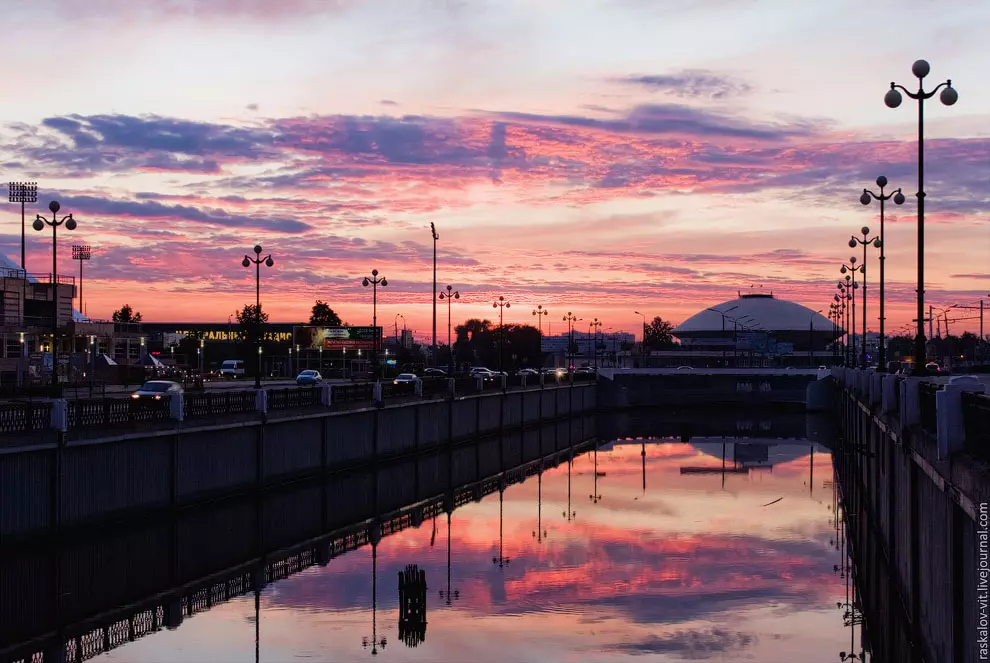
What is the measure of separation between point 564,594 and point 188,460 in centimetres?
1768

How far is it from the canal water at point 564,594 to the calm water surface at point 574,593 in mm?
78

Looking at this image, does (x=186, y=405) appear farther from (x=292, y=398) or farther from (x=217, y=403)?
(x=292, y=398)

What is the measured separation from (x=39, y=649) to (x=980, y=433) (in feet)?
60.0

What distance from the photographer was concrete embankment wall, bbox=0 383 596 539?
34031 mm

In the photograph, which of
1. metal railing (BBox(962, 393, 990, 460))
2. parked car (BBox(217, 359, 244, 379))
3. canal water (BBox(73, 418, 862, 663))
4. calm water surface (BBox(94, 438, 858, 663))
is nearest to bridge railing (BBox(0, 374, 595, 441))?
canal water (BBox(73, 418, 862, 663))

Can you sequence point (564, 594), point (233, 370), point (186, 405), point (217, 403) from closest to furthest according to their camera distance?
1. point (564, 594)
2. point (186, 405)
3. point (217, 403)
4. point (233, 370)

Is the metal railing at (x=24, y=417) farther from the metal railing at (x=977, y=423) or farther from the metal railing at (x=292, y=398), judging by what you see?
the metal railing at (x=977, y=423)

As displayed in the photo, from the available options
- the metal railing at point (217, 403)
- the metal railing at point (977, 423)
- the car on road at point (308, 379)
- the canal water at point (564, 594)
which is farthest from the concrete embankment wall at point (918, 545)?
the car on road at point (308, 379)

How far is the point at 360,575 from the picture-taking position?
111 feet

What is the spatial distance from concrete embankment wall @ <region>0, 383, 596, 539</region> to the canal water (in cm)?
500

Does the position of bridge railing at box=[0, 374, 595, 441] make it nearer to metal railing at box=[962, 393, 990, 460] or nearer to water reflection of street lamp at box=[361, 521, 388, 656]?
water reflection of street lamp at box=[361, 521, 388, 656]

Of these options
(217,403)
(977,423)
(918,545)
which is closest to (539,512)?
(217,403)

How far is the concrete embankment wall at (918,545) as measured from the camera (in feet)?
60.4

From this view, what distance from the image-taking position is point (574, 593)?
31.3 meters
